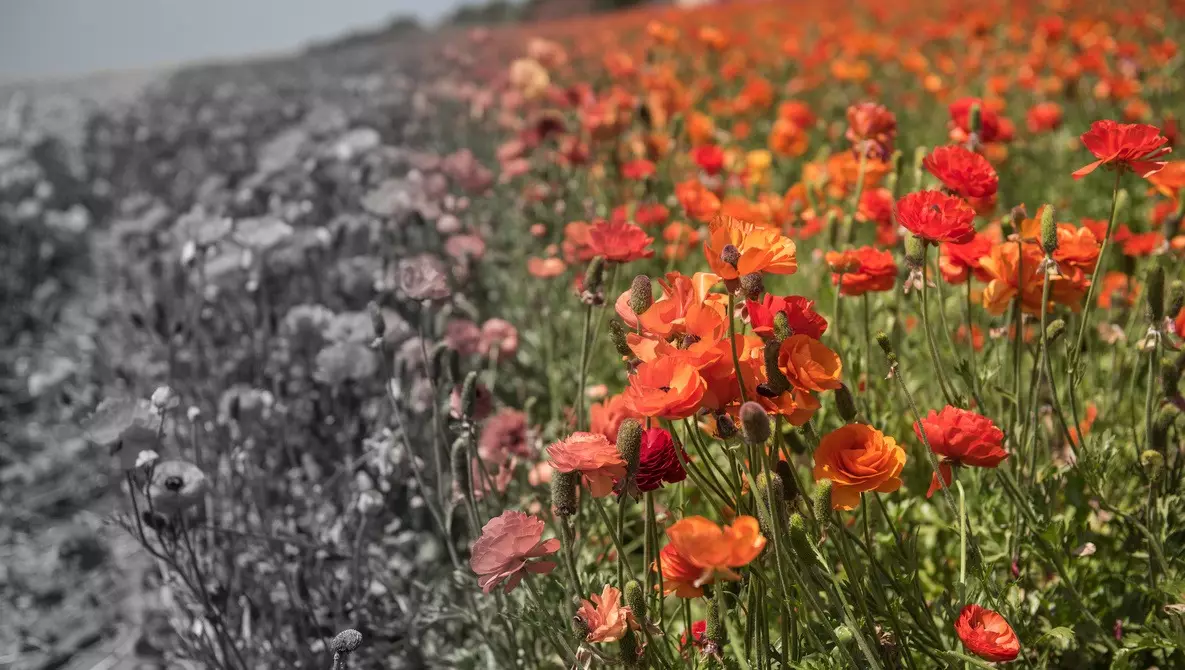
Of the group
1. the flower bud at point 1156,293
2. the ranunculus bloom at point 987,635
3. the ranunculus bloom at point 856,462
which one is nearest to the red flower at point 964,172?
the flower bud at point 1156,293

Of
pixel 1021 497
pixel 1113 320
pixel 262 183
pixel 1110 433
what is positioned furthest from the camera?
pixel 262 183

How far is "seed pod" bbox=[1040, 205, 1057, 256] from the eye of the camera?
1175mm

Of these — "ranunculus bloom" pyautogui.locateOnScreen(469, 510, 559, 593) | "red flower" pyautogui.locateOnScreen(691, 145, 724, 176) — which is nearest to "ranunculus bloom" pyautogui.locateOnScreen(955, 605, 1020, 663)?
"ranunculus bloom" pyautogui.locateOnScreen(469, 510, 559, 593)

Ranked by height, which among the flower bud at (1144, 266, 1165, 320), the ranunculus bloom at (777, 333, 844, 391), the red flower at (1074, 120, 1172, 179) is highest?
the red flower at (1074, 120, 1172, 179)

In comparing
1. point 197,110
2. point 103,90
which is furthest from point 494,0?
point 197,110

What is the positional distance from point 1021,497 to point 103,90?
13.3 meters

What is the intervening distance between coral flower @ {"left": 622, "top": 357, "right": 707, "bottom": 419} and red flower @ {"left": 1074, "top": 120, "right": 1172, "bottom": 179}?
0.67 m

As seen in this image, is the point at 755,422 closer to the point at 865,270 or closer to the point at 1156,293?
the point at 865,270

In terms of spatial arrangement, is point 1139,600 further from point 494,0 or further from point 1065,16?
point 494,0

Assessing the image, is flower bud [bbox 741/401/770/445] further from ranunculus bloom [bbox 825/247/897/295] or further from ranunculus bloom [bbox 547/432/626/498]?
ranunculus bloom [bbox 825/247/897/295]

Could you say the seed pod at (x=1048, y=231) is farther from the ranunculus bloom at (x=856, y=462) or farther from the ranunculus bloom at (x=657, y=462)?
the ranunculus bloom at (x=657, y=462)

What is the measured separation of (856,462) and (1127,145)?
→ 24.2 inches

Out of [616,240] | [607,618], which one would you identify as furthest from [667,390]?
[616,240]

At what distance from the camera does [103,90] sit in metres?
12.0
